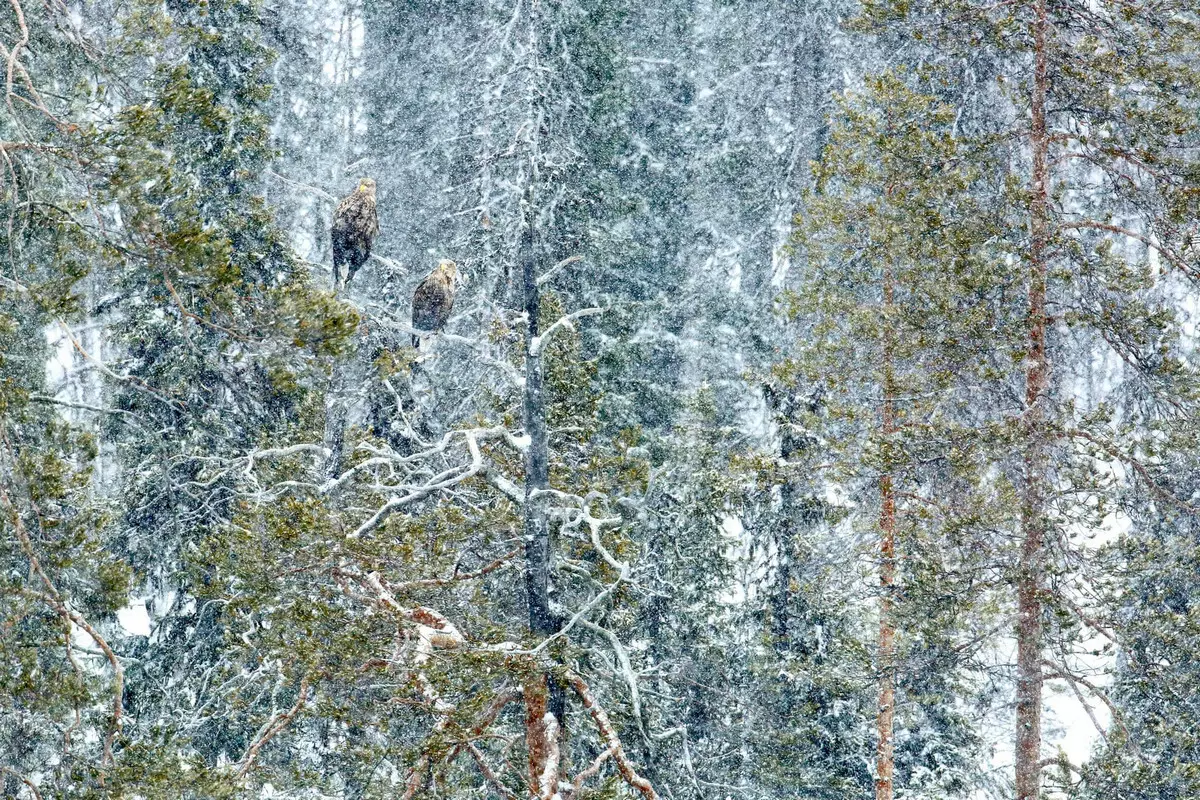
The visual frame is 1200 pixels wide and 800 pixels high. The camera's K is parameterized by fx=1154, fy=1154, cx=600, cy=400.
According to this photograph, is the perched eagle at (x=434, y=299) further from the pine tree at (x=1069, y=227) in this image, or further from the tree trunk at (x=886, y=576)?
the pine tree at (x=1069, y=227)

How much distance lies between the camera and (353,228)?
1055 cm

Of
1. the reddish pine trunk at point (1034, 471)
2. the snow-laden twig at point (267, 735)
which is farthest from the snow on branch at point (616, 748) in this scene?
the reddish pine trunk at point (1034, 471)

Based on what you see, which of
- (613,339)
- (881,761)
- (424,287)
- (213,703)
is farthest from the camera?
(613,339)

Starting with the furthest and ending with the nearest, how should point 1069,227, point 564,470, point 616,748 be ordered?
1. point 564,470
2. point 1069,227
3. point 616,748

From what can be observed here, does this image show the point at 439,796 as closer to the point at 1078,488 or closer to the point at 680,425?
the point at 1078,488

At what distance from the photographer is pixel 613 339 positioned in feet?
57.5

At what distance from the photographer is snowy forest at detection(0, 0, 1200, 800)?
6.65 meters

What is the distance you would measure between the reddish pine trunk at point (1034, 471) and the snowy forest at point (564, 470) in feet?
0.10

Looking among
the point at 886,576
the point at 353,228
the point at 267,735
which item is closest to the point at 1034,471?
the point at 886,576

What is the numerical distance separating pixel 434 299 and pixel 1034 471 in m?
5.19

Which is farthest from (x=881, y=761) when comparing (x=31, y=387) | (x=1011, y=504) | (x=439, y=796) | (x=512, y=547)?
(x=31, y=387)

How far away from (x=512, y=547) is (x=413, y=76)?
1911 cm

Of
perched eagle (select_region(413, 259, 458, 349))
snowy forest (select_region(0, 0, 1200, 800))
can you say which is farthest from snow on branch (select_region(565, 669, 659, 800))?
perched eagle (select_region(413, 259, 458, 349))

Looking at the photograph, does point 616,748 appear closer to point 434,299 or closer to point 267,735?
point 267,735
